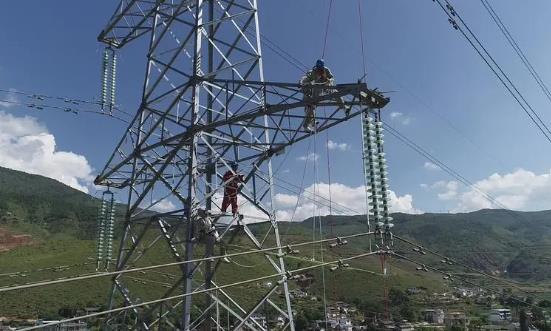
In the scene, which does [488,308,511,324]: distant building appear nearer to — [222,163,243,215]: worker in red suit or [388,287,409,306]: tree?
[388,287,409,306]: tree

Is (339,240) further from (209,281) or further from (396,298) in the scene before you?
(396,298)

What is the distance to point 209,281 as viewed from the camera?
17.0m

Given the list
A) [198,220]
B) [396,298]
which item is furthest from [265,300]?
[396,298]

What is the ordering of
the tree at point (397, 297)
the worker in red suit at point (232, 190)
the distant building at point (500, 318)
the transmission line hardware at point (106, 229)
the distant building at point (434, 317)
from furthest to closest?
1. the tree at point (397, 297)
2. the distant building at point (434, 317)
3. the distant building at point (500, 318)
4. the transmission line hardware at point (106, 229)
5. the worker in red suit at point (232, 190)

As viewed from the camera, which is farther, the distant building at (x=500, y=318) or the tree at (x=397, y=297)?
the tree at (x=397, y=297)

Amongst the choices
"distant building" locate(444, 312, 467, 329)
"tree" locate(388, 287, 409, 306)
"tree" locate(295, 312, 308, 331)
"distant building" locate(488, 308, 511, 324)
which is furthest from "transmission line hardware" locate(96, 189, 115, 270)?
"tree" locate(388, 287, 409, 306)

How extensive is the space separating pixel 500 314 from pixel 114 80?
491ft

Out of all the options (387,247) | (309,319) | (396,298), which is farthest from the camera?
(396,298)

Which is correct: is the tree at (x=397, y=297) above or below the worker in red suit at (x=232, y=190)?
below

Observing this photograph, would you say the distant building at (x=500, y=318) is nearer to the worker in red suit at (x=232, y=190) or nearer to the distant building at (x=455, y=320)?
the distant building at (x=455, y=320)

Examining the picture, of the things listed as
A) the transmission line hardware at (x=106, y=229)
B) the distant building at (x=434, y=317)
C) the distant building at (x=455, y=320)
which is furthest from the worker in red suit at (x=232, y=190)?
the distant building at (x=434, y=317)

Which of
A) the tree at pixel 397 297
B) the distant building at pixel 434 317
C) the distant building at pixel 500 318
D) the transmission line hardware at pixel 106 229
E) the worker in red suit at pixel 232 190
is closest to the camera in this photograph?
the worker in red suit at pixel 232 190

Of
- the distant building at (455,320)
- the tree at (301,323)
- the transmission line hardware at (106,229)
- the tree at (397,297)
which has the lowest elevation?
the distant building at (455,320)

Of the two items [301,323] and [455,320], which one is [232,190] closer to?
[301,323]
